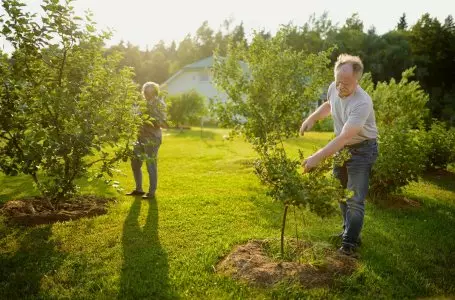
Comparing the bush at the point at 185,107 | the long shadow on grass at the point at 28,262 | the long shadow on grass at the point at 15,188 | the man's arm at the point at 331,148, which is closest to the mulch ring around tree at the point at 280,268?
the man's arm at the point at 331,148

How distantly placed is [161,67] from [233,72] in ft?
205

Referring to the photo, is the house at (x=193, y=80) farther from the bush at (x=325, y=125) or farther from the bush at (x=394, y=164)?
the bush at (x=394, y=164)

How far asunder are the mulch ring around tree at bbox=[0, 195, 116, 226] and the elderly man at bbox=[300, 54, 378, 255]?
13.5 ft

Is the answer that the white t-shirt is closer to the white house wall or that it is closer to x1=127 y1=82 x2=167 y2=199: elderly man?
x1=127 y1=82 x2=167 y2=199: elderly man

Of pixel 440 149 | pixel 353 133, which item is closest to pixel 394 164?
pixel 353 133

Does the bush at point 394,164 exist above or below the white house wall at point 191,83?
below

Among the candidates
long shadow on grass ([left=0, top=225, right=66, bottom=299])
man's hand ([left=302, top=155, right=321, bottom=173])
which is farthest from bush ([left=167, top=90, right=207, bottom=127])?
man's hand ([left=302, top=155, right=321, bottom=173])

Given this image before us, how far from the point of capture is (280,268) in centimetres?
435

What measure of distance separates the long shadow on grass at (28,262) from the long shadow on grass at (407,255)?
344 cm

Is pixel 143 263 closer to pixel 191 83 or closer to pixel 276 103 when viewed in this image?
pixel 276 103

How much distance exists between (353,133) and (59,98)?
12.4 ft

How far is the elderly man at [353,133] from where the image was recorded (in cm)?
427

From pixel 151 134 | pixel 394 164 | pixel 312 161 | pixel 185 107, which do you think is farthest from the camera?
pixel 185 107

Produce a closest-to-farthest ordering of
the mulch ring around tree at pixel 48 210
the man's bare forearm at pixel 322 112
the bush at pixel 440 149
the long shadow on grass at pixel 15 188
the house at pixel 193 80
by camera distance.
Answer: the man's bare forearm at pixel 322 112, the mulch ring around tree at pixel 48 210, the long shadow on grass at pixel 15 188, the bush at pixel 440 149, the house at pixel 193 80
